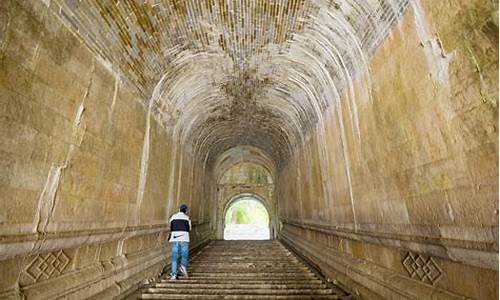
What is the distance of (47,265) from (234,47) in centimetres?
489

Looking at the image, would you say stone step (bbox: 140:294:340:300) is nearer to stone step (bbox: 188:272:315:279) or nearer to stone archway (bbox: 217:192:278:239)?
stone step (bbox: 188:272:315:279)

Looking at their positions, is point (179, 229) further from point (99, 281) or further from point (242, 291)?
point (99, 281)

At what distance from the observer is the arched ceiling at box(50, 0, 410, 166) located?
3.99 meters

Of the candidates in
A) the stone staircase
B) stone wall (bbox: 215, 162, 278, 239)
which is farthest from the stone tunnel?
stone wall (bbox: 215, 162, 278, 239)

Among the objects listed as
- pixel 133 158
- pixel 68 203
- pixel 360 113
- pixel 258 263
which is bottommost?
pixel 258 263

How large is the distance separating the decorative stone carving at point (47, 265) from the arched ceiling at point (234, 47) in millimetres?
2800

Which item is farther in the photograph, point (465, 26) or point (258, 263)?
point (258, 263)

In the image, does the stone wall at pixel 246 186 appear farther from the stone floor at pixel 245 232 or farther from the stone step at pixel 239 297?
the stone step at pixel 239 297

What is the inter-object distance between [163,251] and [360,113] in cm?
564

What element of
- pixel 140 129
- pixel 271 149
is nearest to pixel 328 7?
pixel 140 129

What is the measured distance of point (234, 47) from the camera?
6.06m

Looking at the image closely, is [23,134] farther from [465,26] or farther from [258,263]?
[258,263]

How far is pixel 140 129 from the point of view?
227 inches

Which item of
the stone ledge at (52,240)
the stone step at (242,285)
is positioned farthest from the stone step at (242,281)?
the stone ledge at (52,240)
